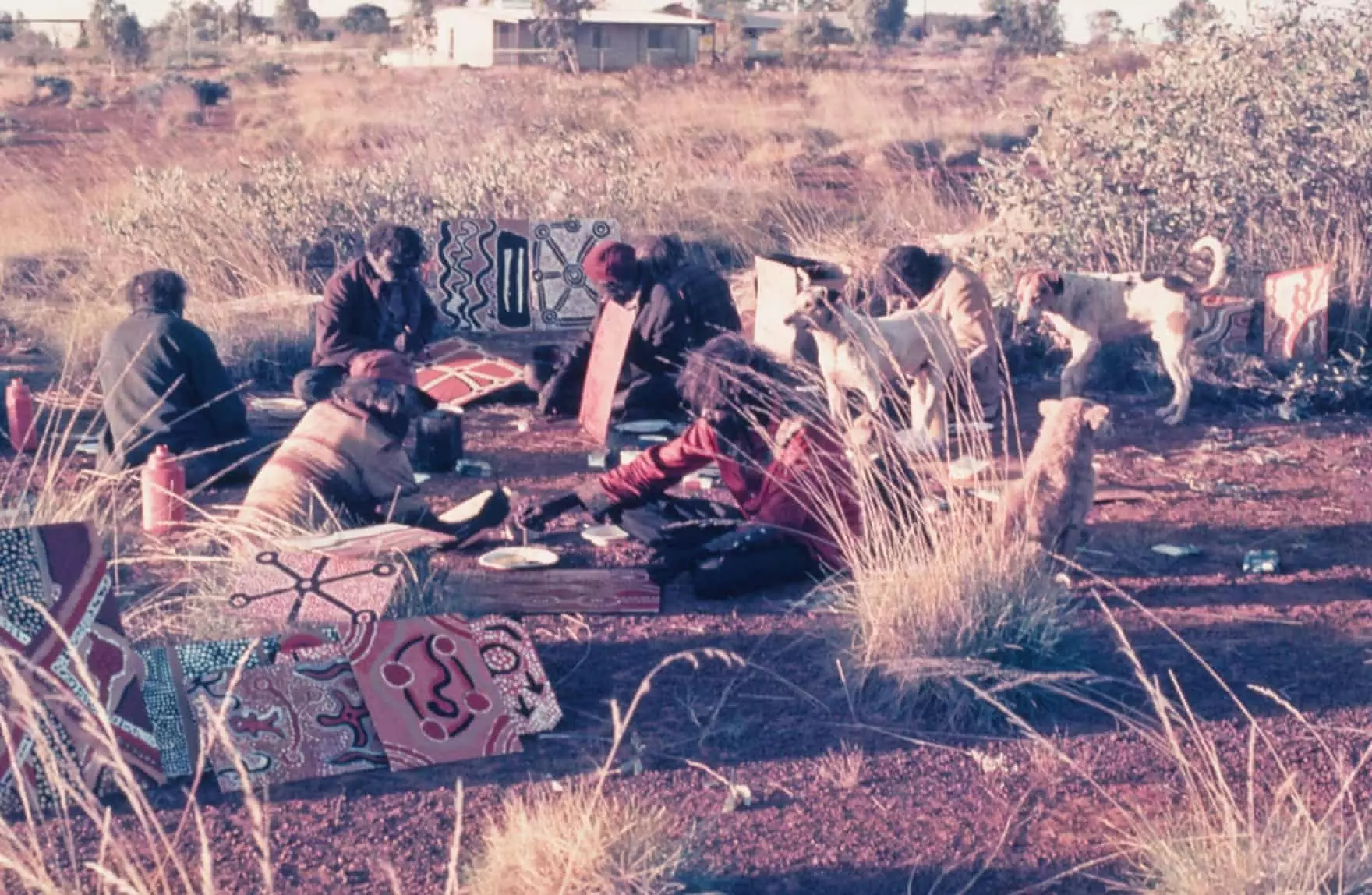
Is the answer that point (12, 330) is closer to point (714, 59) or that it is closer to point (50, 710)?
point (50, 710)

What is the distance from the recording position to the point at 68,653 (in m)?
4.16

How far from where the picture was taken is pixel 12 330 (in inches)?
445

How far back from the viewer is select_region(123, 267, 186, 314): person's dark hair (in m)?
7.65

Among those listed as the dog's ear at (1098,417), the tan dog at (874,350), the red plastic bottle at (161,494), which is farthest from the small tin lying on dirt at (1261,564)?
the red plastic bottle at (161,494)

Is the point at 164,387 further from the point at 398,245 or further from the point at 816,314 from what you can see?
the point at 816,314

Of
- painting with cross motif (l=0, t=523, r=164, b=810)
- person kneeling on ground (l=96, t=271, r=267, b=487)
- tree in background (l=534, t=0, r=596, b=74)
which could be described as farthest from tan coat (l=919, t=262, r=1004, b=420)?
tree in background (l=534, t=0, r=596, b=74)

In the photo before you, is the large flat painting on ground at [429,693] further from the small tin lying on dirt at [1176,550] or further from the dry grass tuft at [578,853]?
the small tin lying on dirt at [1176,550]

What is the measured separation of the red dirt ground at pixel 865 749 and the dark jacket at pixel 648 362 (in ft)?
7.52

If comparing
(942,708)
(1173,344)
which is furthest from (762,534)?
(1173,344)

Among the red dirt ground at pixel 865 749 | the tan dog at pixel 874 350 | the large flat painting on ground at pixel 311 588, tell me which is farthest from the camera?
the tan dog at pixel 874 350

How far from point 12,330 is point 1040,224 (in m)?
7.28

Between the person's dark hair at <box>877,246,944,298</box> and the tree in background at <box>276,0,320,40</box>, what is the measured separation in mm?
57302

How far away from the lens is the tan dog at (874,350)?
777 cm

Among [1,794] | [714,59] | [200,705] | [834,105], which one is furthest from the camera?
[714,59]
